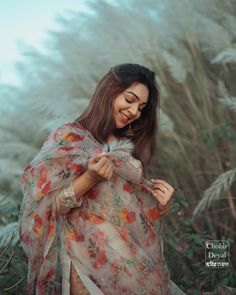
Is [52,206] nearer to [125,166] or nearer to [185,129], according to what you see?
[125,166]

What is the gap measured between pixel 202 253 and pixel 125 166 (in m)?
0.98

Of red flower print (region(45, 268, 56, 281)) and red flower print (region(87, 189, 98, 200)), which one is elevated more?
red flower print (region(87, 189, 98, 200))

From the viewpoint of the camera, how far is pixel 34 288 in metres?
1.07

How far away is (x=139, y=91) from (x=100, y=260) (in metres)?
0.37

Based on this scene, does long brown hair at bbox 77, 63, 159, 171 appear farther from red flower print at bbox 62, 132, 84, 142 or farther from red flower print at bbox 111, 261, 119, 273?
red flower print at bbox 111, 261, 119, 273

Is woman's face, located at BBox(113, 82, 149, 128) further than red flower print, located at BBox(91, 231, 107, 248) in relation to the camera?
Yes

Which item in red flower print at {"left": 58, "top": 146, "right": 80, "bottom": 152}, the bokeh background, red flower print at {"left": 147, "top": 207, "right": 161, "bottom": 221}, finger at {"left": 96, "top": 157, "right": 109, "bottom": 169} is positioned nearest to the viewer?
finger at {"left": 96, "top": 157, "right": 109, "bottom": 169}

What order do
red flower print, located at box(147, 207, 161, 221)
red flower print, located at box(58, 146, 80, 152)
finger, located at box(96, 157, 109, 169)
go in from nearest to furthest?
finger, located at box(96, 157, 109, 169), red flower print, located at box(58, 146, 80, 152), red flower print, located at box(147, 207, 161, 221)

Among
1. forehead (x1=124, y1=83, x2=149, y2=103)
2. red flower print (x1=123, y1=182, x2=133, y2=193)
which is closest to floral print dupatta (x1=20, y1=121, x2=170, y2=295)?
red flower print (x1=123, y1=182, x2=133, y2=193)

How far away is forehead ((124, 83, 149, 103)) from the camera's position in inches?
44.4

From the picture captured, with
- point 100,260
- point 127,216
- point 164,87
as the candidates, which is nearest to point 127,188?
point 127,216

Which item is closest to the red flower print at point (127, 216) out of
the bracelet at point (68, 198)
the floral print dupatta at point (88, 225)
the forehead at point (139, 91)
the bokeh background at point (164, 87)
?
the floral print dupatta at point (88, 225)

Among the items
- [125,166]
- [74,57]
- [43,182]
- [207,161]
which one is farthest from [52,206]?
[74,57]

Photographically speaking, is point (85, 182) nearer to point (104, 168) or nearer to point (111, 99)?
point (104, 168)
